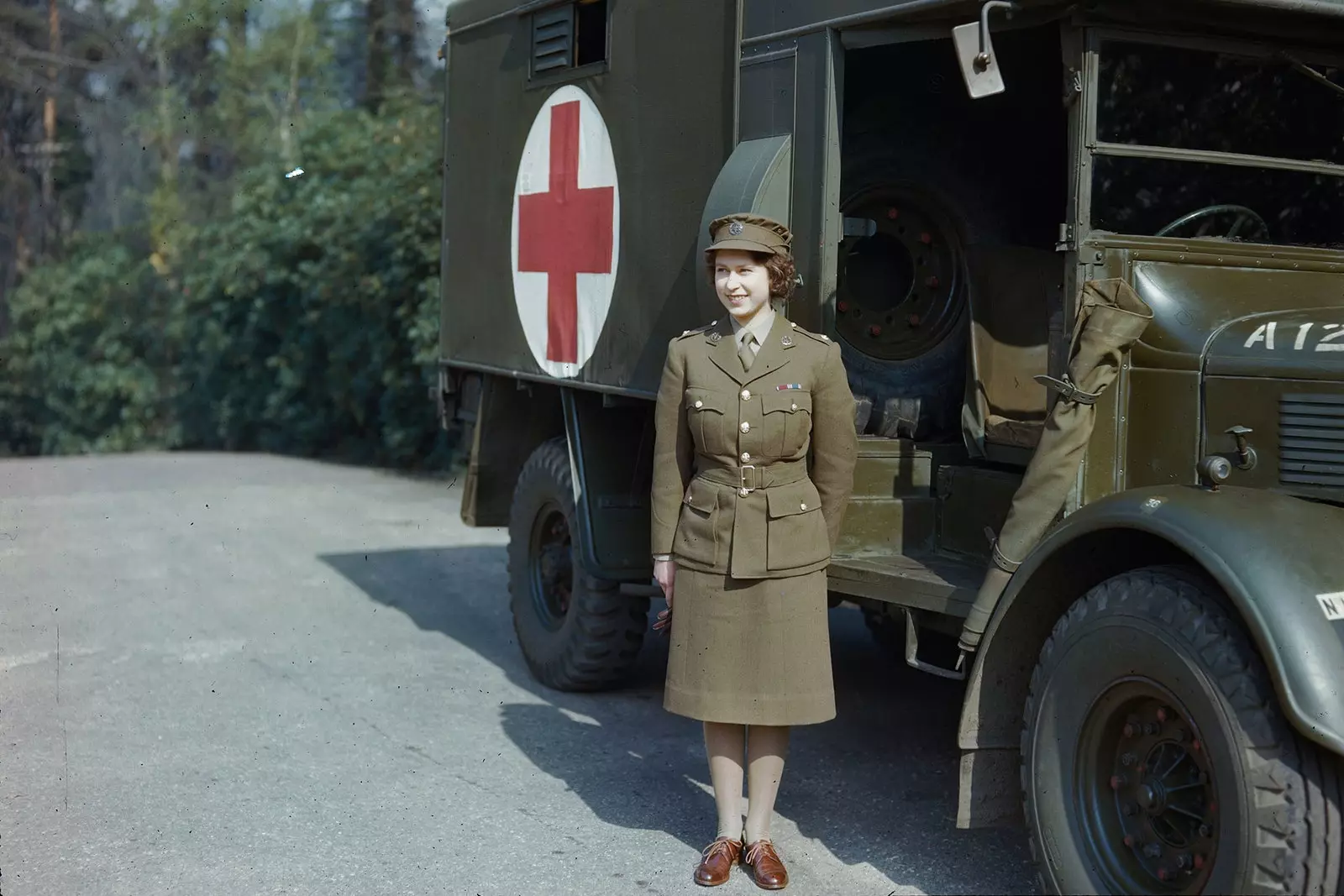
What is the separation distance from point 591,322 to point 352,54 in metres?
21.3

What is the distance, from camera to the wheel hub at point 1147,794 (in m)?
3.30

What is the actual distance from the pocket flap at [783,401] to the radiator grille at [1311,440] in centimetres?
116

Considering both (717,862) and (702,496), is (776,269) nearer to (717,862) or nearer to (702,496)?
(702,496)

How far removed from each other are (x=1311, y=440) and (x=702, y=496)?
149 cm

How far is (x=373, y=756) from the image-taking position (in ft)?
17.6

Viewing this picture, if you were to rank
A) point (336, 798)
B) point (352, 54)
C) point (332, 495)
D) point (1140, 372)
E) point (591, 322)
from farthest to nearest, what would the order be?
1. point (352, 54)
2. point (332, 495)
3. point (591, 322)
4. point (336, 798)
5. point (1140, 372)

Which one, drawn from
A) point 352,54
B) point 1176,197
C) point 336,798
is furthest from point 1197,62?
point 352,54

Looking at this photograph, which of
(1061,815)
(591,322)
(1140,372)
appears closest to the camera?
(1061,815)

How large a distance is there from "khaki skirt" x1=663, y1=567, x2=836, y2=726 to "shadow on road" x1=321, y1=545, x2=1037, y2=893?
0.54 m

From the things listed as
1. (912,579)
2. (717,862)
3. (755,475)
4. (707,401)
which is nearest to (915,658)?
(912,579)

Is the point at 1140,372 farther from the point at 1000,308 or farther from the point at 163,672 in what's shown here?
the point at 163,672

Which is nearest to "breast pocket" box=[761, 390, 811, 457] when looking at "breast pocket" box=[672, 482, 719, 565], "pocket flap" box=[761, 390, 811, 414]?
"pocket flap" box=[761, 390, 811, 414]

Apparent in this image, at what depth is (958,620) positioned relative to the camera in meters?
4.15

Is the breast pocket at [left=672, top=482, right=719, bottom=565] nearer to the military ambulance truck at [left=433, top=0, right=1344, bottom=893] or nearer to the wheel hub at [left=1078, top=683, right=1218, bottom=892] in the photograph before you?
the military ambulance truck at [left=433, top=0, right=1344, bottom=893]
